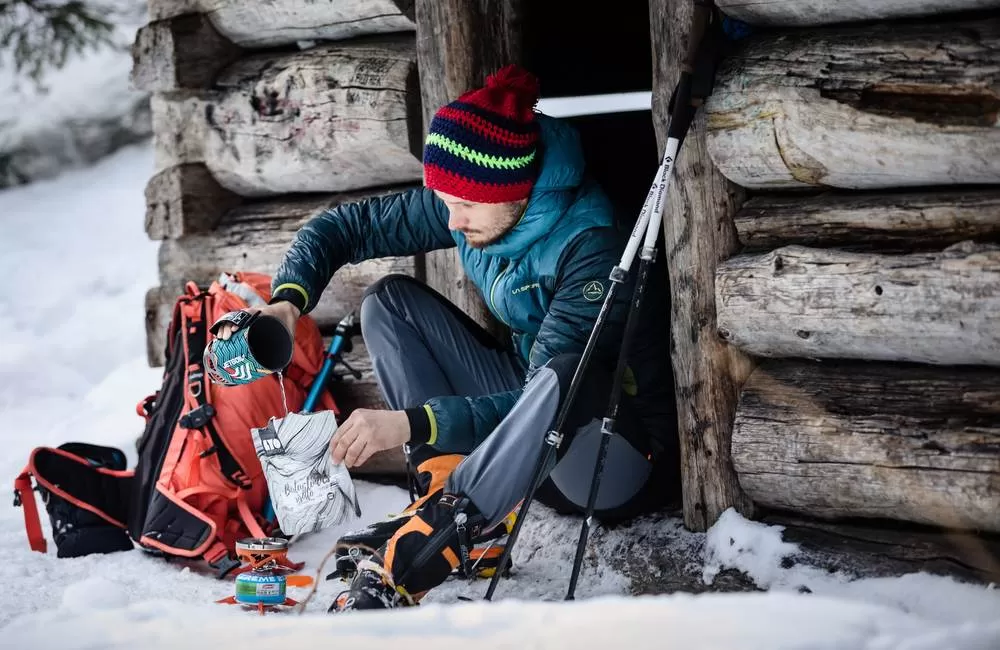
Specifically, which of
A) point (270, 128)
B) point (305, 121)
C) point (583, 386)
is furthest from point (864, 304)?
point (270, 128)

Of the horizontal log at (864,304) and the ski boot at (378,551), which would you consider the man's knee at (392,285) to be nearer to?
the ski boot at (378,551)

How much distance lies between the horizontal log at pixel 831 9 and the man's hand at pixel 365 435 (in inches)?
58.0

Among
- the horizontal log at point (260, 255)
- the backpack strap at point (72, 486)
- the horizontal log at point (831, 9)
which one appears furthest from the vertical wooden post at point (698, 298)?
the backpack strap at point (72, 486)

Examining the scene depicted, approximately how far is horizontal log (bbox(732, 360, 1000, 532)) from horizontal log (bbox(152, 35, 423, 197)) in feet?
5.52

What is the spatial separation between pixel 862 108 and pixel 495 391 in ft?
4.74

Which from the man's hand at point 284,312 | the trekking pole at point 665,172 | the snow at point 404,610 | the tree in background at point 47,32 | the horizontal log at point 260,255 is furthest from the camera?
the tree in background at point 47,32

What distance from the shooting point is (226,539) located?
378cm

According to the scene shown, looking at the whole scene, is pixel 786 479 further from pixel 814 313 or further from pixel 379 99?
pixel 379 99

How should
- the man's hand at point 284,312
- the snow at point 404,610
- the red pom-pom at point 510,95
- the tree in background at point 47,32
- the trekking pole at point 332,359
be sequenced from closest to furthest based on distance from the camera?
the snow at point 404,610, the red pom-pom at point 510,95, the man's hand at point 284,312, the trekking pole at point 332,359, the tree in background at point 47,32

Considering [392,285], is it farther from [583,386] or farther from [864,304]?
[864,304]

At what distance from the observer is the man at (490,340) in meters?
2.94

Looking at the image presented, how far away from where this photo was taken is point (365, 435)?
290 cm

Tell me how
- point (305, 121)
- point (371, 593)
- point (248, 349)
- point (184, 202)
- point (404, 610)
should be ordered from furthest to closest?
point (184, 202), point (305, 121), point (248, 349), point (371, 593), point (404, 610)

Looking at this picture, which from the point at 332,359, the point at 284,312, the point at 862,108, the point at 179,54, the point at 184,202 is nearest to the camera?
the point at 862,108
